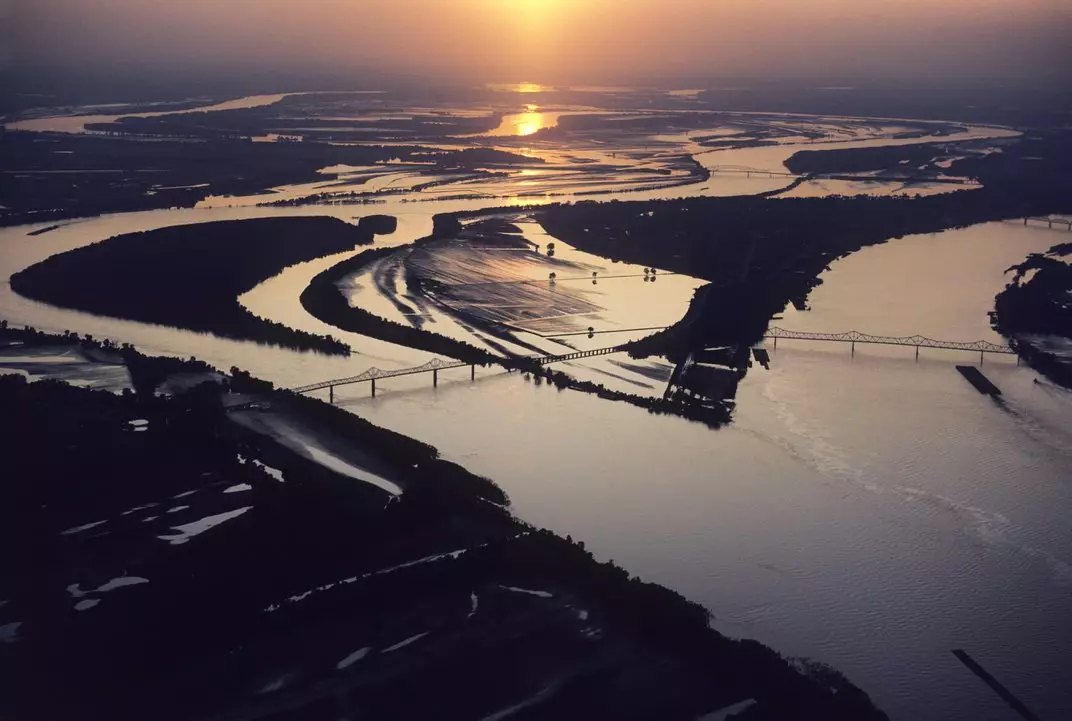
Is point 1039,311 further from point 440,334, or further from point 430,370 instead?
point 430,370

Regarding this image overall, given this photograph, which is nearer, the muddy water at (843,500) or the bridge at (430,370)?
the muddy water at (843,500)

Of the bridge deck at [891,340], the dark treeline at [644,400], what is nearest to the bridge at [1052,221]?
the bridge deck at [891,340]

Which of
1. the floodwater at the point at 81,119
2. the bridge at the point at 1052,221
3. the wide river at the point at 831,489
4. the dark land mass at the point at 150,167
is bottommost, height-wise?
the bridge at the point at 1052,221

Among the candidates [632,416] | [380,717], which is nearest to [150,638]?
[380,717]

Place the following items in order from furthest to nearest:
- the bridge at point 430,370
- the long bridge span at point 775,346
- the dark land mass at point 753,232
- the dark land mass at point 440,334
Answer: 1. the dark land mass at point 753,232
2. the long bridge span at point 775,346
3. the bridge at point 430,370
4. the dark land mass at point 440,334

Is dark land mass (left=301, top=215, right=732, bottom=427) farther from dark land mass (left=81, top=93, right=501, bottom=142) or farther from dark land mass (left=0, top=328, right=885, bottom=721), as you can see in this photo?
dark land mass (left=81, top=93, right=501, bottom=142)

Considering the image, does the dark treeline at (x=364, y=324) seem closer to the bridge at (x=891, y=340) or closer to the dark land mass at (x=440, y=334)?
the dark land mass at (x=440, y=334)

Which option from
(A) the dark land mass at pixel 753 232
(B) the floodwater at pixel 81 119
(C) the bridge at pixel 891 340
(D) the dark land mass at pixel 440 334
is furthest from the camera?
(B) the floodwater at pixel 81 119
